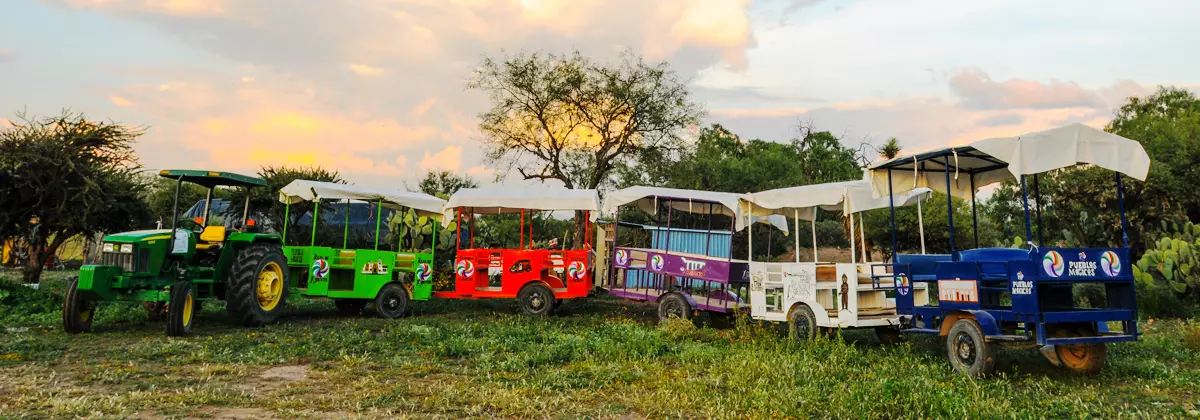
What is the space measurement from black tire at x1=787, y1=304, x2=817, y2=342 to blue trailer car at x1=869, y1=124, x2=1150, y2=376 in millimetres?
1981

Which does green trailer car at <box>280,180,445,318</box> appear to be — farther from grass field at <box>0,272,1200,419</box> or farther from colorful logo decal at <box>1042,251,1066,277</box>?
colorful logo decal at <box>1042,251,1066,277</box>

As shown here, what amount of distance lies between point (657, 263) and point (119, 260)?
8.47 meters

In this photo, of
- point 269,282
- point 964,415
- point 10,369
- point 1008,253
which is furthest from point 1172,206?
point 10,369

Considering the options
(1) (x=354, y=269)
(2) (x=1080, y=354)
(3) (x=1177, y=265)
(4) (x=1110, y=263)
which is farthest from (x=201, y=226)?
(3) (x=1177, y=265)

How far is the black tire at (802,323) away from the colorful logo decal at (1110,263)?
368cm

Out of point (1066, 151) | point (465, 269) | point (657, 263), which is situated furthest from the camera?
point (465, 269)

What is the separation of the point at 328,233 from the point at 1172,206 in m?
27.2

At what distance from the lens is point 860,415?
616 cm

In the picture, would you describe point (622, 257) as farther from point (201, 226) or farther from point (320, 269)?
point (201, 226)

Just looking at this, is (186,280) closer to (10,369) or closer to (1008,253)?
(10,369)

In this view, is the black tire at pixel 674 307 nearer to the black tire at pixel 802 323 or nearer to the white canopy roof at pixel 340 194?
the black tire at pixel 802 323

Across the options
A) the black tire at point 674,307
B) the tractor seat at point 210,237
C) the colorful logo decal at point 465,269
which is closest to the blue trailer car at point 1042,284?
the black tire at point 674,307

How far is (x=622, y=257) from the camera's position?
Answer: 14148mm

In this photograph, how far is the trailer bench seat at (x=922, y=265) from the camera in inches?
380
